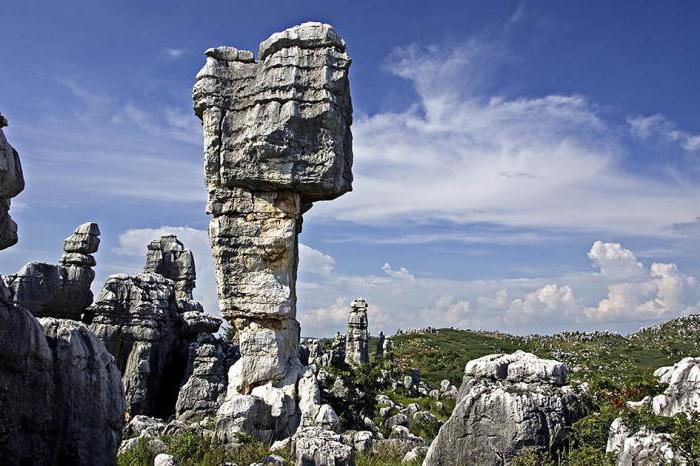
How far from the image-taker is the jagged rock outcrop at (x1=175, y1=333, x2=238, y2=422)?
22.3m

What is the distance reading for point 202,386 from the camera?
2288cm

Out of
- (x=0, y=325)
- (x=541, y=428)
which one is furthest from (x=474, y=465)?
(x=0, y=325)

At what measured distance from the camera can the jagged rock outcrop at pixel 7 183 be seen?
6.60 metres

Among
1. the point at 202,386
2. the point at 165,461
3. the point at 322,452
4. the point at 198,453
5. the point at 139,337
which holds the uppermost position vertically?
the point at 139,337

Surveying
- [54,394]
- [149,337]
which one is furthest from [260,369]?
[54,394]

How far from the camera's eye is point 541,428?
10008 mm

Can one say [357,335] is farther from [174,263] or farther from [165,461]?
[165,461]

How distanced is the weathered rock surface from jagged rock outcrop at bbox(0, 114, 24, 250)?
88cm

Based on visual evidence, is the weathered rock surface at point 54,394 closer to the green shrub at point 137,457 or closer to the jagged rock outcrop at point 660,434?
the green shrub at point 137,457

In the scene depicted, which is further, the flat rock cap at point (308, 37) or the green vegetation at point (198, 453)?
the flat rock cap at point (308, 37)

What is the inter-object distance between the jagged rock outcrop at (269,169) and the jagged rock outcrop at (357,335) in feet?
80.0

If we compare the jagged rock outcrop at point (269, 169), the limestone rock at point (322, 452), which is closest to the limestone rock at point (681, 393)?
the limestone rock at point (322, 452)

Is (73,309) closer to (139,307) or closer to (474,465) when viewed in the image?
(139,307)

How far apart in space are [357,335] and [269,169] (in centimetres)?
2742
